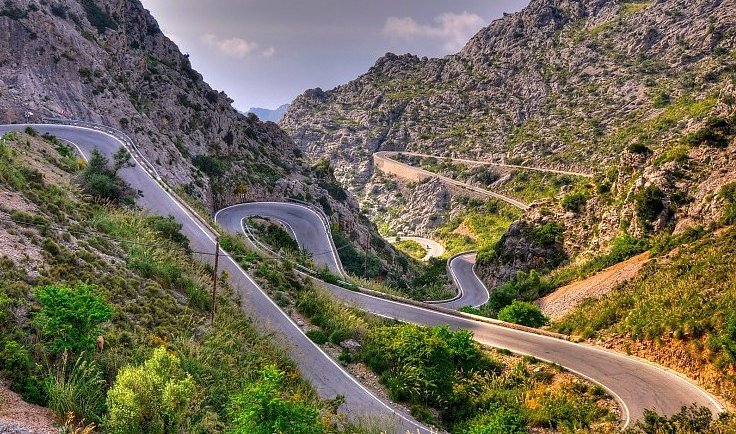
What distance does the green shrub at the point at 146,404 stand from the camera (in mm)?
6473

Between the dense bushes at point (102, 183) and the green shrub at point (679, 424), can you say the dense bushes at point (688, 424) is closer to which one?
the green shrub at point (679, 424)

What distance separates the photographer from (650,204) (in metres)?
25.7

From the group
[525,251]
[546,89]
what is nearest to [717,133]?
[525,251]

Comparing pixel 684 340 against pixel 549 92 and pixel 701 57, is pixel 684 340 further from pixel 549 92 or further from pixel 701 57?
pixel 549 92

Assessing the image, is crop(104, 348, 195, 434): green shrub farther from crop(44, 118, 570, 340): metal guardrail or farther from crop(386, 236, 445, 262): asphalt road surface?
crop(386, 236, 445, 262): asphalt road surface

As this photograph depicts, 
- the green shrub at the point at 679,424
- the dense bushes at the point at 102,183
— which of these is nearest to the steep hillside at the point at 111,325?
the dense bushes at the point at 102,183

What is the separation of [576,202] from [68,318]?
3691 centimetres

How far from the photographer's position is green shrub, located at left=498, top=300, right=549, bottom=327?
20.7 metres

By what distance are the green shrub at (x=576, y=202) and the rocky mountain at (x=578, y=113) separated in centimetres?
24

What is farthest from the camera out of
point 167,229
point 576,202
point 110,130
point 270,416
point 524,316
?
point 110,130

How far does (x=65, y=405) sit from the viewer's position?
6.78 meters

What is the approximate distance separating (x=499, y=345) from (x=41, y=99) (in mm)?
40779

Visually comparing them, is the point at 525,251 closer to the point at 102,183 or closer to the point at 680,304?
the point at 680,304

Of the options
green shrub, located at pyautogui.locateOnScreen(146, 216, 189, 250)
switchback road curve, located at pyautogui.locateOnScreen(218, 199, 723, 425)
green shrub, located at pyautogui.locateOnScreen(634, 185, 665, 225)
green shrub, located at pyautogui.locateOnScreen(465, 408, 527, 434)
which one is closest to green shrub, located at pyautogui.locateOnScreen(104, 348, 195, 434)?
green shrub, located at pyautogui.locateOnScreen(465, 408, 527, 434)
